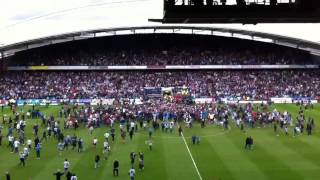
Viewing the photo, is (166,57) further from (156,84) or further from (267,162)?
(267,162)

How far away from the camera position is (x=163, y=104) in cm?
5466

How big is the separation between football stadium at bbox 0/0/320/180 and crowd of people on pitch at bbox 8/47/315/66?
0.57 ft

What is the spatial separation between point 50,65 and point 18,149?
48.3 meters

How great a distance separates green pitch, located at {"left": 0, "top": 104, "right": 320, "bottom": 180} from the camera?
2825cm

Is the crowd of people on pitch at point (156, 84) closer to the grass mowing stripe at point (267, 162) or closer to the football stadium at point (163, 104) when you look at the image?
the football stadium at point (163, 104)

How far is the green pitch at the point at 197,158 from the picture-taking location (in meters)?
28.2

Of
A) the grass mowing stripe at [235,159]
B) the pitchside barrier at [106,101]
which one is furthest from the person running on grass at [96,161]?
the pitchside barrier at [106,101]

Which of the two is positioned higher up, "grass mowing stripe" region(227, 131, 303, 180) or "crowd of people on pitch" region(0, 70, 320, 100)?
"crowd of people on pitch" region(0, 70, 320, 100)

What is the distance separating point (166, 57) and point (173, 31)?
4.35 m

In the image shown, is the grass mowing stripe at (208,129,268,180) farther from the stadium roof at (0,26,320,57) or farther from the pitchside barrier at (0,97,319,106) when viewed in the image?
the stadium roof at (0,26,320,57)

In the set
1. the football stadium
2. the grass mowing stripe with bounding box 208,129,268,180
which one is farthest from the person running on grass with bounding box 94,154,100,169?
the grass mowing stripe with bounding box 208,129,268,180

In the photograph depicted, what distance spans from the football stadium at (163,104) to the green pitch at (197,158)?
2.8 inches

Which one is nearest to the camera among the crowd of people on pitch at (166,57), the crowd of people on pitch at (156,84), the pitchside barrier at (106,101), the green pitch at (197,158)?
the green pitch at (197,158)

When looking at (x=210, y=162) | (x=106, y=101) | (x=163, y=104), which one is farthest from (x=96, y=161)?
(x=106, y=101)
